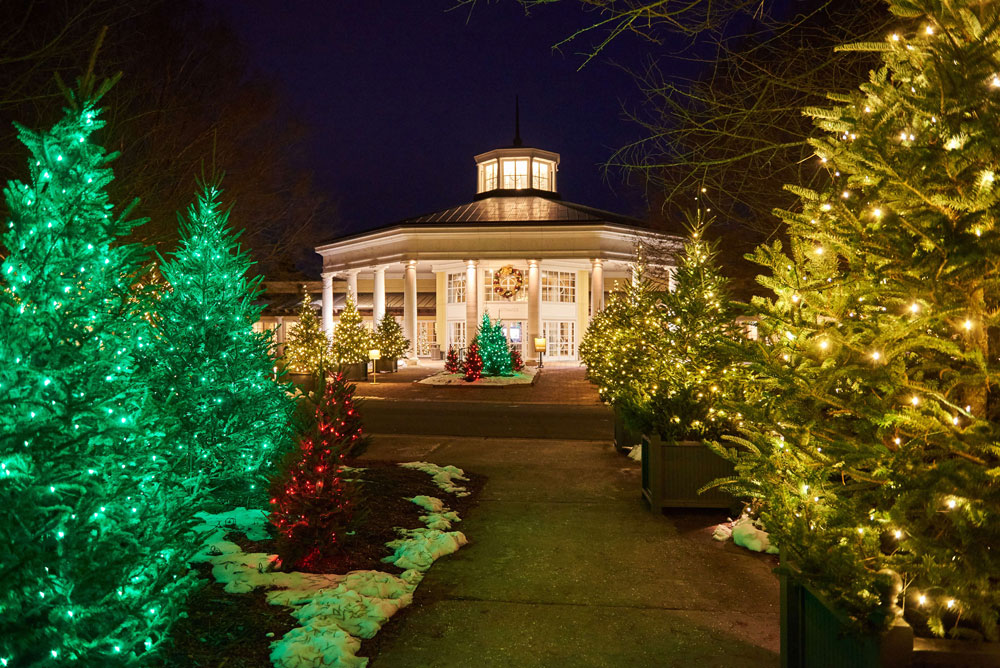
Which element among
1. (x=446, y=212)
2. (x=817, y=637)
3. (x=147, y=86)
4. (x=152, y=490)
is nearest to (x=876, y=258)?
(x=817, y=637)

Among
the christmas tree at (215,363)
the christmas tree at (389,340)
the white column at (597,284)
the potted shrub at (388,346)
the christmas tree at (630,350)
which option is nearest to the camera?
the christmas tree at (215,363)

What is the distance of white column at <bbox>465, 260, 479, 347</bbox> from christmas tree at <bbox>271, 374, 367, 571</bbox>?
3437 cm

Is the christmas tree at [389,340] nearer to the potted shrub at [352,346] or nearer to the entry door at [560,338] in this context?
the potted shrub at [352,346]

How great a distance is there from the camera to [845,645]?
294cm

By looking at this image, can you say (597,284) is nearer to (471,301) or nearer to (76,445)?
(471,301)

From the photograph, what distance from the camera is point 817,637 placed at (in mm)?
3230

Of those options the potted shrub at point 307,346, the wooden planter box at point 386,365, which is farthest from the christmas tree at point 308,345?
the wooden planter box at point 386,365

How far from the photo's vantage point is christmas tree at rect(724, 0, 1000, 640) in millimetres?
2701

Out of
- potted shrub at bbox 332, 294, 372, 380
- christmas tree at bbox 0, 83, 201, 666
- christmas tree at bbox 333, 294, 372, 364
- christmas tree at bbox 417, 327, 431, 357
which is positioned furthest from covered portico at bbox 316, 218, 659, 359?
christmas tree at bbox 0, 83, 201, 666

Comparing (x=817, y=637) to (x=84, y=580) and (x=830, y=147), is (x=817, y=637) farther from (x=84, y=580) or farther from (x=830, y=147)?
(x=84, y=580)

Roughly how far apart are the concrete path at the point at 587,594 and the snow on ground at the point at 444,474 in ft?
1.33

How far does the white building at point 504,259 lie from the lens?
3922 centimetres

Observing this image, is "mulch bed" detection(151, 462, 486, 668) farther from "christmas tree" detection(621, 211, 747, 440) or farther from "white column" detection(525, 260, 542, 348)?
"white column" detection(525, 260, 542, 348)

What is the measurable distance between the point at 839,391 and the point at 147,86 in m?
14.8
